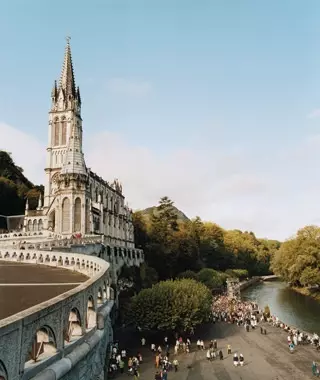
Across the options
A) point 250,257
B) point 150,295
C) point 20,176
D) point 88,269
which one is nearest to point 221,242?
point 250,257

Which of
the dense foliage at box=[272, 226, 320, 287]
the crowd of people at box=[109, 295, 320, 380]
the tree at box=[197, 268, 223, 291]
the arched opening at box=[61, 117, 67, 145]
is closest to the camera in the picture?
the crowd of people at box=[109, 295, 320, 380]

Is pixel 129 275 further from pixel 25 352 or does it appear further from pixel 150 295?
pixel 25 352

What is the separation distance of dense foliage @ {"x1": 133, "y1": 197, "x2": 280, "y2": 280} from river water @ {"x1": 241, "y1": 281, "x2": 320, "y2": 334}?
354 inches

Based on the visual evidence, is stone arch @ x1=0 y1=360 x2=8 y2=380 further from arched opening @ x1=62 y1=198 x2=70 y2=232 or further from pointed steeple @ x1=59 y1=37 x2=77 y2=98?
pointed steeple @ x1=59 y1=37 x2=77 y2=98

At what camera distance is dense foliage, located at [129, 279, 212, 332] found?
38.5 metres

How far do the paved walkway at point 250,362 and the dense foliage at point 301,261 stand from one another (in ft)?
98.4

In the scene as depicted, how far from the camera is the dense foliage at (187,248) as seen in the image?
78.1 metres

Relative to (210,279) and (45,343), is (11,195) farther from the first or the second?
(45,343)

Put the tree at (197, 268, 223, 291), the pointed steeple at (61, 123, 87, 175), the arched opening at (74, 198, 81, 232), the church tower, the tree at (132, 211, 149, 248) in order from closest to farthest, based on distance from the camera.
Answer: the arched opening at (74, 198, 81, 232) → the pointed steeple at (61, 123, 87, 175) → the church tower → the tree at (197, 268, 223, 291) → the tree at (132, 211, 149, 248)

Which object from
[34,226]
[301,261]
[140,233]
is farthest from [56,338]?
[140,233]

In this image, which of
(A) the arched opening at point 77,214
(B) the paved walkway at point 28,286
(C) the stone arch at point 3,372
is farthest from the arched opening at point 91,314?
(A) the arched opening at point 77,214

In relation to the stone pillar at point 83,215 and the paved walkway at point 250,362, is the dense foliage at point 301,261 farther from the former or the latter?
the stone pillar at point 83,215

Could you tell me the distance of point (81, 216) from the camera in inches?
2080

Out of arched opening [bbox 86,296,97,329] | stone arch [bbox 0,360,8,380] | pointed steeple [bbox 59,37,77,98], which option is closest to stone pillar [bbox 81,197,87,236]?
pointed steeple [bbox 59,37,77,98]
